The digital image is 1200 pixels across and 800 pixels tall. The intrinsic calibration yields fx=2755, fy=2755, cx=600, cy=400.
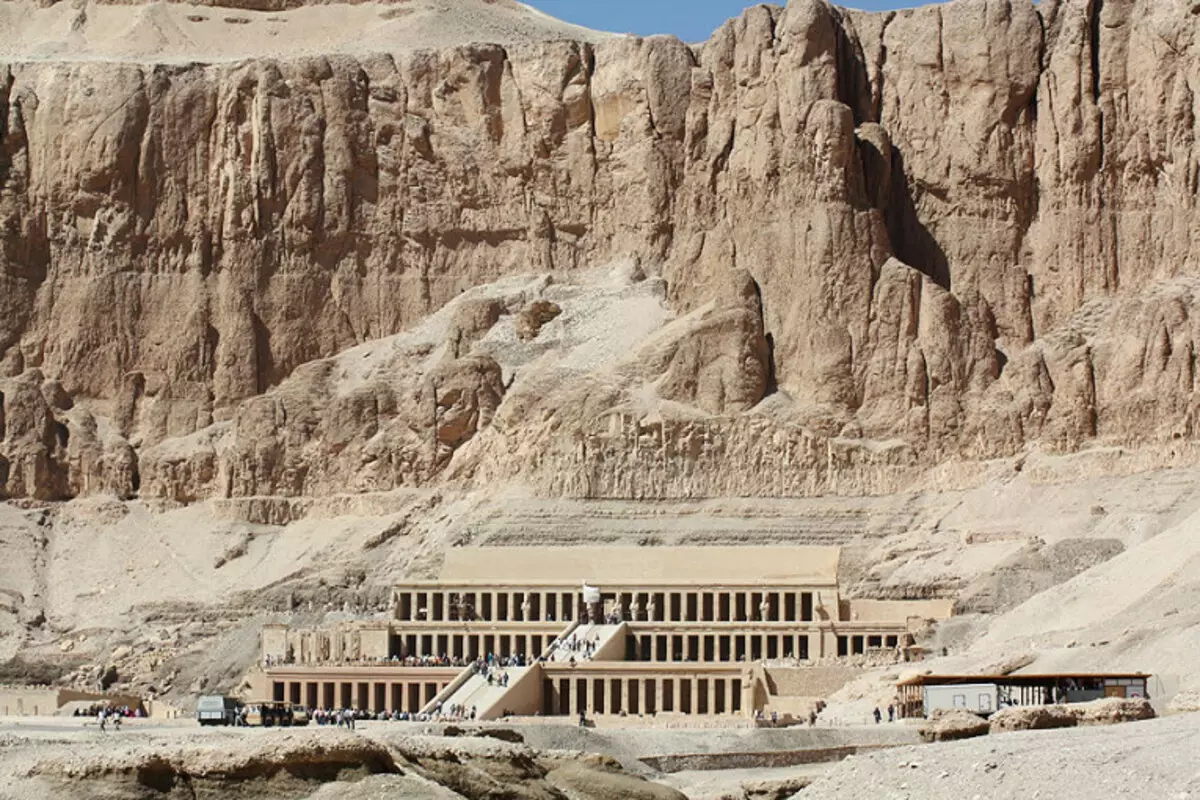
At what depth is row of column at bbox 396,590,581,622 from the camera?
11938 cm

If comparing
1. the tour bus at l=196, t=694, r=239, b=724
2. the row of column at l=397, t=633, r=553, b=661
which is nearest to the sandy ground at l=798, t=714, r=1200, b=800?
the tour bus at l=196, t=694, r=239, b=724

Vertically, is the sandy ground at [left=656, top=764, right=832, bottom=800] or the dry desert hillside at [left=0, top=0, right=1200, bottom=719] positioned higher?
the dry desert hillside at [left=0, top=0, right=1200, bottom=719]

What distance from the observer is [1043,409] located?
125 meters

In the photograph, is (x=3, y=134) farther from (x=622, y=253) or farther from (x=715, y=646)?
(x=715, y=646)

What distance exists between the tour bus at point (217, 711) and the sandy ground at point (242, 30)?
76.4m

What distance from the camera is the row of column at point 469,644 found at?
115688 millimetres

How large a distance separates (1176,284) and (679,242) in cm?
2564

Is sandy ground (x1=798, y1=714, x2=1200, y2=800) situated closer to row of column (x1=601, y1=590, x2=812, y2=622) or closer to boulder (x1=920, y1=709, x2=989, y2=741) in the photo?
boulder (x1=920, y1=709, x2=989, y2=741)

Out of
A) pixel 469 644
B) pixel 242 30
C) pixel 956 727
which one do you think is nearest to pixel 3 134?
pixel 242 30

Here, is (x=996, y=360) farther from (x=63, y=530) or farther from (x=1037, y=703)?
(x=1037, y=703)

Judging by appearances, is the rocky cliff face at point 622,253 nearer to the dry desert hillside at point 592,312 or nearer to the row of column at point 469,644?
the dry desert hillside at point 592,312

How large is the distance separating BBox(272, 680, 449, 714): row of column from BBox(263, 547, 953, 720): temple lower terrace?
0.07 metres

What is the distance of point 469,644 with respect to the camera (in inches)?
4574

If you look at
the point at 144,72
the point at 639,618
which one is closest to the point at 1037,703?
the point at 639,618
